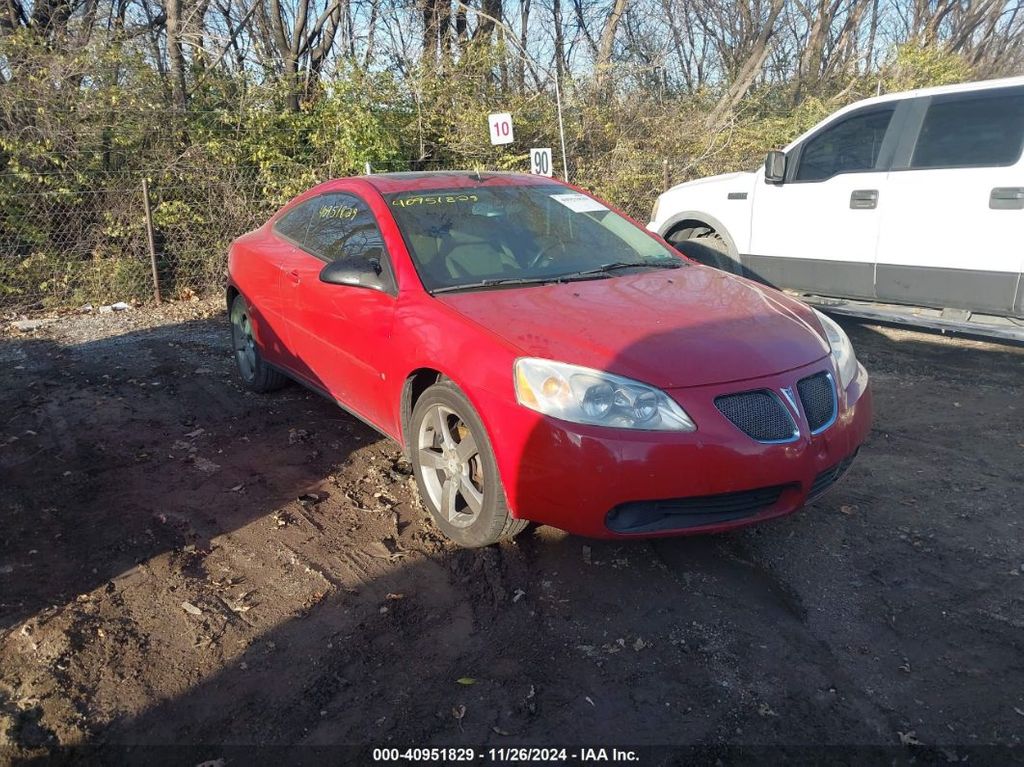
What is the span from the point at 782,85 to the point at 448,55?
1173cm

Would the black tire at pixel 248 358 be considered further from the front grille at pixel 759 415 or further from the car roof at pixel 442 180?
the front grille at pixel 759 415

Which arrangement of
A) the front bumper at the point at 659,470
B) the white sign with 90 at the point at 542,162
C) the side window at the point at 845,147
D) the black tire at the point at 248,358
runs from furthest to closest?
the white sign with 90 at the point at 542,162
the side window at the point at 845,147
the black tire at the point at 248,358
the front bumper at the point at 659,470

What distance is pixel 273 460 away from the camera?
4480mm

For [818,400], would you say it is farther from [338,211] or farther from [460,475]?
[338,211]

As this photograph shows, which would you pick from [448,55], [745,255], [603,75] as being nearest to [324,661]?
[745,255]

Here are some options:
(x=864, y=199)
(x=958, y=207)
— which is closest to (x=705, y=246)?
(x=864, y=199)

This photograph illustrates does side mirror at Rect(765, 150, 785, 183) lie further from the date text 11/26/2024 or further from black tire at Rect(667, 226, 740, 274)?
the date text 11/26/2024

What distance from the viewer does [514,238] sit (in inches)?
163

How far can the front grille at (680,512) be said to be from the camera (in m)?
2.93

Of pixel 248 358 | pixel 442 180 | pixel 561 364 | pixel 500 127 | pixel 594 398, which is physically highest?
pixel 500 127

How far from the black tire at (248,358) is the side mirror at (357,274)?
175 cm

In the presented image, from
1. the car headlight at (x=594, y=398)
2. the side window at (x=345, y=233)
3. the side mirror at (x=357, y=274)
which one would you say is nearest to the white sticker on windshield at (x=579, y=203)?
the side window at (x=345, y=233)

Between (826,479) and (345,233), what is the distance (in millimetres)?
2819

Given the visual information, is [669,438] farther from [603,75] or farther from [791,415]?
[603,75]
